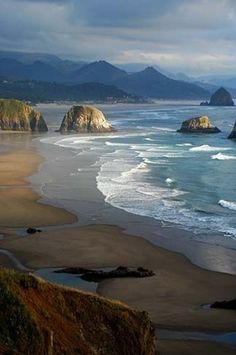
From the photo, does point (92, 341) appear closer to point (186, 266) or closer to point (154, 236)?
point (186, 266)

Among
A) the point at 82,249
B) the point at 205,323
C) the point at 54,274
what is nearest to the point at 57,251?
the point at 82,249

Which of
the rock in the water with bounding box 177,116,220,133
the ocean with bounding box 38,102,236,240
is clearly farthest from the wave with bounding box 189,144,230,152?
the rock in the water with bounding box 177,116,220,133

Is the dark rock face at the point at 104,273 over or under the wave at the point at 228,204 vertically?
under

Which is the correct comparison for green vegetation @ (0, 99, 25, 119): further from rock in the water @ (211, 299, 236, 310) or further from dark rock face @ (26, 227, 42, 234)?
rock in the water @ (211, 299, 236, 310)

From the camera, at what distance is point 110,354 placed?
60.1 feet

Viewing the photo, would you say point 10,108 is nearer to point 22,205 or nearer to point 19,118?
point 19,118

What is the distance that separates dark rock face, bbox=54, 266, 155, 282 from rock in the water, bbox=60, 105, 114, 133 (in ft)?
344

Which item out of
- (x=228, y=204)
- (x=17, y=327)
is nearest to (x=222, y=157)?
(x=228, y=204)

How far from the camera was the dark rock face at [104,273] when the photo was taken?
105ft

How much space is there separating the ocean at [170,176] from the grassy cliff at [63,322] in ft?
73.0

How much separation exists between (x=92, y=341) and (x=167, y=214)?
28.8 meters

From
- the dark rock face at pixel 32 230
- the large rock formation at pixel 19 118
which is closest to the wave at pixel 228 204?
the dark rock face at pixel 32 230

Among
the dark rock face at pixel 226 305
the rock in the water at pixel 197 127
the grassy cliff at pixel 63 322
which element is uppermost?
the grassy cliff at pixel 63 322

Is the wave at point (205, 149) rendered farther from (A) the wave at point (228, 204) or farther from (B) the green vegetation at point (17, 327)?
(B) the green vegetation at point (17, 327)
